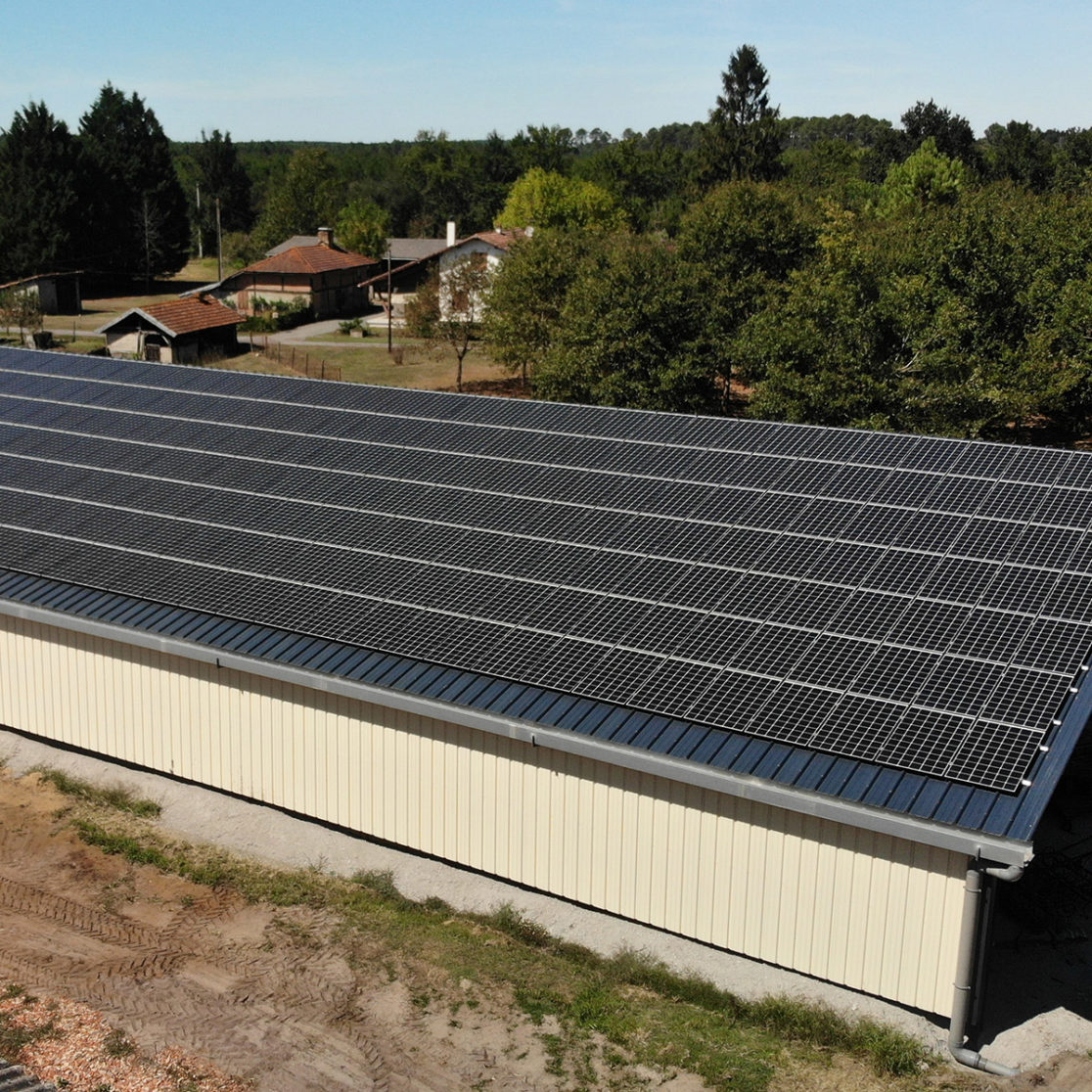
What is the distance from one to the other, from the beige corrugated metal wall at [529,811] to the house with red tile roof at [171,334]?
1675 inches

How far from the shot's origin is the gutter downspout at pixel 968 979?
1308cm

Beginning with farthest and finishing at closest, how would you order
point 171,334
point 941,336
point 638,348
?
point 171,334, point 638,348, point 941,336

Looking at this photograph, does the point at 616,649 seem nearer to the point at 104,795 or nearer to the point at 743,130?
the point at 104,795

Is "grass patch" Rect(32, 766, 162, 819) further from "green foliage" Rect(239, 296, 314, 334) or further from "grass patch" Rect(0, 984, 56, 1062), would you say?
"green foliage" Rect(239, 296, 314, 334)

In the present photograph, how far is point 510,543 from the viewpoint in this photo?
63.5ft

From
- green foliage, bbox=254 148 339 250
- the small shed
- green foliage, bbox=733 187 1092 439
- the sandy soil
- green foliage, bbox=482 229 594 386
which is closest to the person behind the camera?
the sandy soil

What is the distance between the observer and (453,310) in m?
58.8

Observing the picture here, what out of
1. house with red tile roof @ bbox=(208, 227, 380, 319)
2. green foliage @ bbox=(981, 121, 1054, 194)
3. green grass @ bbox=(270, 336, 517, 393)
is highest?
green foliage @ bbox=(981, 121, 1054, 194)

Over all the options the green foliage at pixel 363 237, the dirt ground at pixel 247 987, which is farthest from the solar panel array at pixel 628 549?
the green foliage at pixel 363 237

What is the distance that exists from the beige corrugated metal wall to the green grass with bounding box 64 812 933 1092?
0.79m

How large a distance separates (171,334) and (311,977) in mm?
51517

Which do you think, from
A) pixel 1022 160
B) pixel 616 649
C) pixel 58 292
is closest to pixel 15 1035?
pixel 616 649


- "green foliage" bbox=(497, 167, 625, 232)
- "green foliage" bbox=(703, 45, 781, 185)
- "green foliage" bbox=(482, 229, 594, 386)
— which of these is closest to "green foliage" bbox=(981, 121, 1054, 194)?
"green foliage" bbox=(703, 45, 781, 185)

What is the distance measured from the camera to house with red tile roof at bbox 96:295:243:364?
200ft
